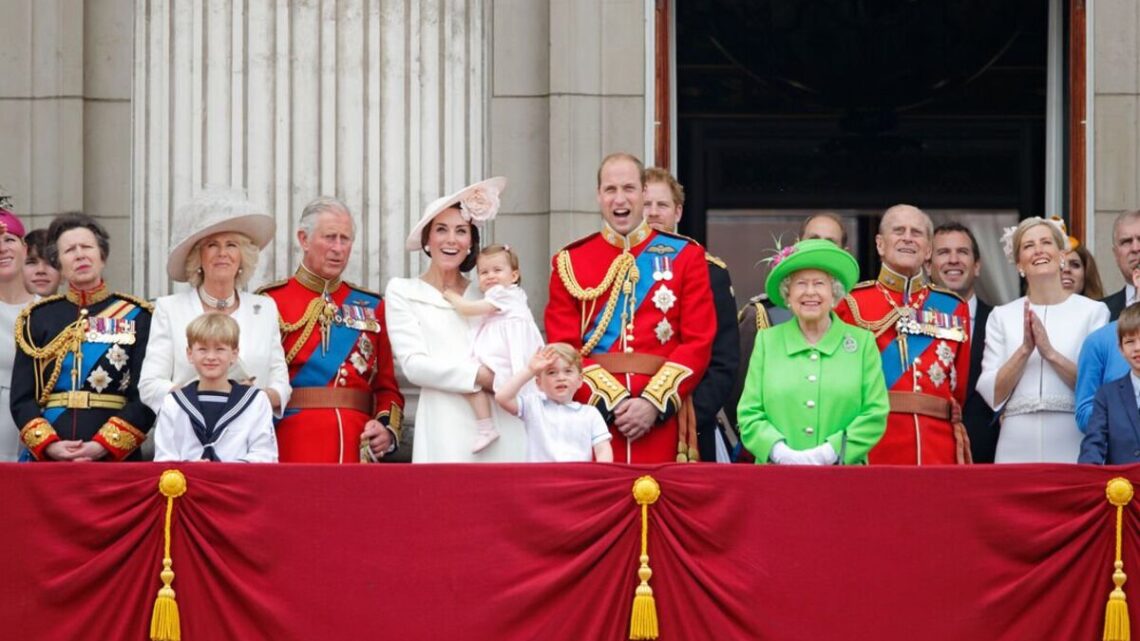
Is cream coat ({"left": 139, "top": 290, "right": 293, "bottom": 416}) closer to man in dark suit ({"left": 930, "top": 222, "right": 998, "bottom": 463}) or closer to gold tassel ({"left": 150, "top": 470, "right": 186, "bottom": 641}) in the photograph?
gold tassel ({"left": 150, "top": 470, "right": 186, "bottom": 641})


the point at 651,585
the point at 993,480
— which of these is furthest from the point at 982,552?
the point at 651,585

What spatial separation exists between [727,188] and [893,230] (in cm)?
606

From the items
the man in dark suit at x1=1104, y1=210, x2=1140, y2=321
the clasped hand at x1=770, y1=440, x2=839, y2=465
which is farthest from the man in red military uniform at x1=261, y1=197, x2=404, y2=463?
the man in dark suit at x1=1104, y1=210, x2=1140, y2=321

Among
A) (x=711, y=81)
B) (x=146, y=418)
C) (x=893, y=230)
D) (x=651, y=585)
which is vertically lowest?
(x=651, y=585)

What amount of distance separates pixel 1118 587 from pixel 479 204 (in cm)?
299

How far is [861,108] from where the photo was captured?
634 inches

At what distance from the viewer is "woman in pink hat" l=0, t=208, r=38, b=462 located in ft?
33.4

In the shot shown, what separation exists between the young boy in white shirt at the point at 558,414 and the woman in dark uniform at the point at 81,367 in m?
1.56

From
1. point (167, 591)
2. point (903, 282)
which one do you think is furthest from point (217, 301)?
point (903, 282)

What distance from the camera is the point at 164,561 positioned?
894 cm

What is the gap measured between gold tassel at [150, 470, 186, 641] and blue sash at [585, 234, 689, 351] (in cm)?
188

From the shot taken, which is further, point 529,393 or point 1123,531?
point 529,393

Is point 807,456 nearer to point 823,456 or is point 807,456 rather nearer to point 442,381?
point 823,456

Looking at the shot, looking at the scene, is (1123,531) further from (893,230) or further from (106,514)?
(106,514)
